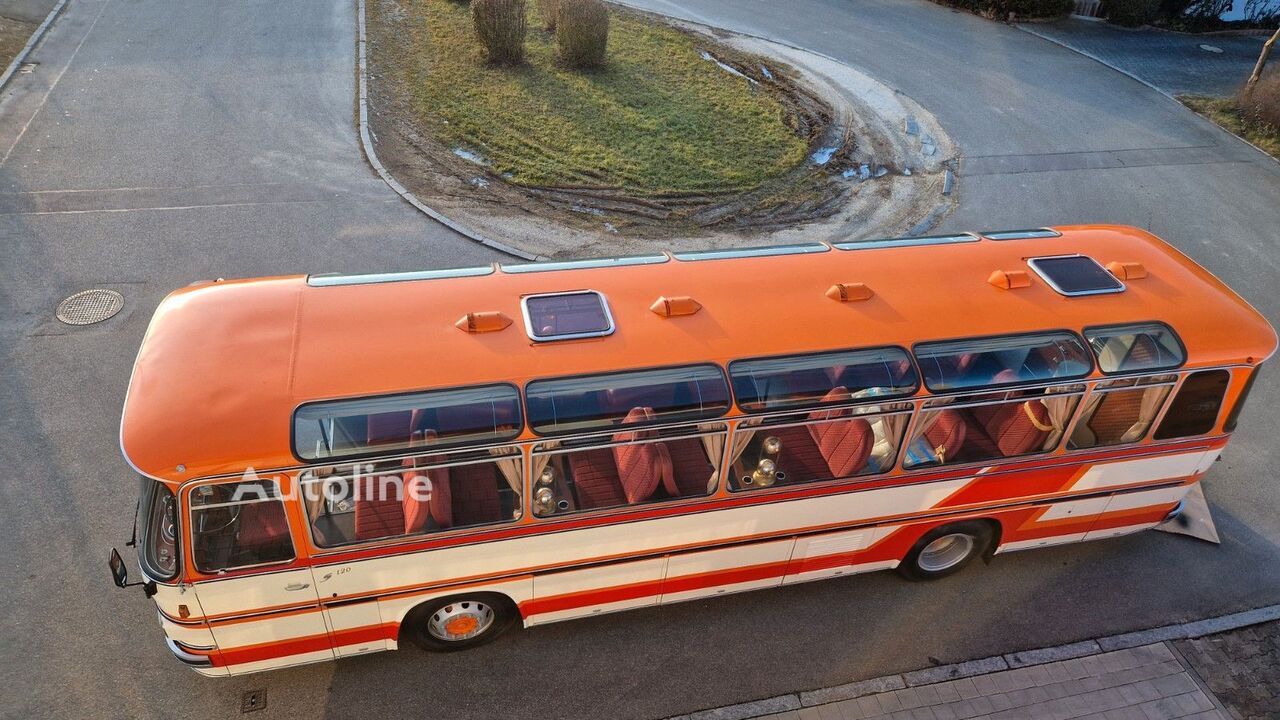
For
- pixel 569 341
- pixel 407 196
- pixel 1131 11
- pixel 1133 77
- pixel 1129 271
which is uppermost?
pixel 1131 11

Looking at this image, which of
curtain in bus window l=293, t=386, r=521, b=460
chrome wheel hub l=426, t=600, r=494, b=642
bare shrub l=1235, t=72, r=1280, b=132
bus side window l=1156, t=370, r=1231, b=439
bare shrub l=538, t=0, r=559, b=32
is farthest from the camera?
bare shrub l=538, t=0, r=559, b=32

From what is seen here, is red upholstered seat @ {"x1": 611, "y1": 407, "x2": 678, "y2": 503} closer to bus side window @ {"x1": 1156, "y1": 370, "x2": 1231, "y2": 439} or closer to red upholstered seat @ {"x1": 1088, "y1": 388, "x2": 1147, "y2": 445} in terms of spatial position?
red upholstered seat @ {"x1": 1088, "y1": 388, "x2": 1147, "y2": 445}

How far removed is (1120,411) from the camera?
7352mm

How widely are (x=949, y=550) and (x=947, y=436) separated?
5.60ft

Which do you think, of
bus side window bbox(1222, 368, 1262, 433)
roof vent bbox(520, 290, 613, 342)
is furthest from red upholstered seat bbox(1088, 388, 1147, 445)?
roof vent bbox(520, 290, 613, 342)

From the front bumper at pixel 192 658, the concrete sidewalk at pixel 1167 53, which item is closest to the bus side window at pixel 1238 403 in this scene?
the front bumper at pixel 192 658

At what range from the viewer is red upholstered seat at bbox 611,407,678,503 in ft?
21.4

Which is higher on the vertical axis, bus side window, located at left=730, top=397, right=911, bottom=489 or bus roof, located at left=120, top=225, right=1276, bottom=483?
bus roof, located at left=120, top=225, right=1276, bottom=483

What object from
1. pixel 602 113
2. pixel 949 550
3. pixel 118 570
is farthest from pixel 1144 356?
Result: pixel 602 113

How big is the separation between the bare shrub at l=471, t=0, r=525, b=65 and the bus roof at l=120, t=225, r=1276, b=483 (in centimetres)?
1229

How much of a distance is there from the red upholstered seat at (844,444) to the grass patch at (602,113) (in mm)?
8397

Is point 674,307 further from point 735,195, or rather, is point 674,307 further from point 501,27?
point 501,27

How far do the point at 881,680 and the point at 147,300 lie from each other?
35.5ft

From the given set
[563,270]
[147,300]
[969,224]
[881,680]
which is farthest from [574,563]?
[969,224]
